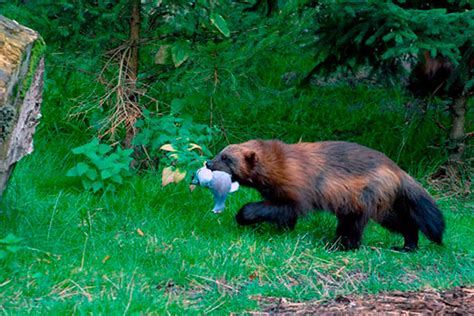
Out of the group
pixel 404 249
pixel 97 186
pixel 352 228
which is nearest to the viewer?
pixel 352 228

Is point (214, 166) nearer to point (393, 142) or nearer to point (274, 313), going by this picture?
point (274, 313)

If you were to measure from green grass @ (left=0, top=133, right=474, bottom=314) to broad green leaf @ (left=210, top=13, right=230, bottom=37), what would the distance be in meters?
1.34

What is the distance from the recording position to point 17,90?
5.24 m

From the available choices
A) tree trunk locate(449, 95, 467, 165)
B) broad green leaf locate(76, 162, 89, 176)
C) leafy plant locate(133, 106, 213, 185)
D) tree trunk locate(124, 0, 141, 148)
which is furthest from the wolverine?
tree trunk locate(449, 95, 467, 165)

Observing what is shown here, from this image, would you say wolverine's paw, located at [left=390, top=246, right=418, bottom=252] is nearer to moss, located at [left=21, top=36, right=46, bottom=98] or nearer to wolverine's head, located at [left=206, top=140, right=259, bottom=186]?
wolverine's head, located at [left=206, top=140, right=259, bottom=186]

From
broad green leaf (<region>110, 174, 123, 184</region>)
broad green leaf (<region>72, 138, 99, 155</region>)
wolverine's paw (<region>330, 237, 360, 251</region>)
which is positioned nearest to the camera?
wolverine's paw (<region>330, 237, 360, 251</region>)

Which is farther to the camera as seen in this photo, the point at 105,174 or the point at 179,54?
the point at 179,54

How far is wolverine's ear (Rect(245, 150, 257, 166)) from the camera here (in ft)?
21.1

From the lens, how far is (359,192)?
21.2 feet

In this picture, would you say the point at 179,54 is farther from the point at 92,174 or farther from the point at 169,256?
the point at 169,256

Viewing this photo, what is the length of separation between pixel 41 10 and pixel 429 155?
4313mm

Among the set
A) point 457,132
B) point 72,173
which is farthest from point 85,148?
point 457,132

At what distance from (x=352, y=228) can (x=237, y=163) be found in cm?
102

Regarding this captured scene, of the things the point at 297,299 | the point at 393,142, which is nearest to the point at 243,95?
the point at 393,142
